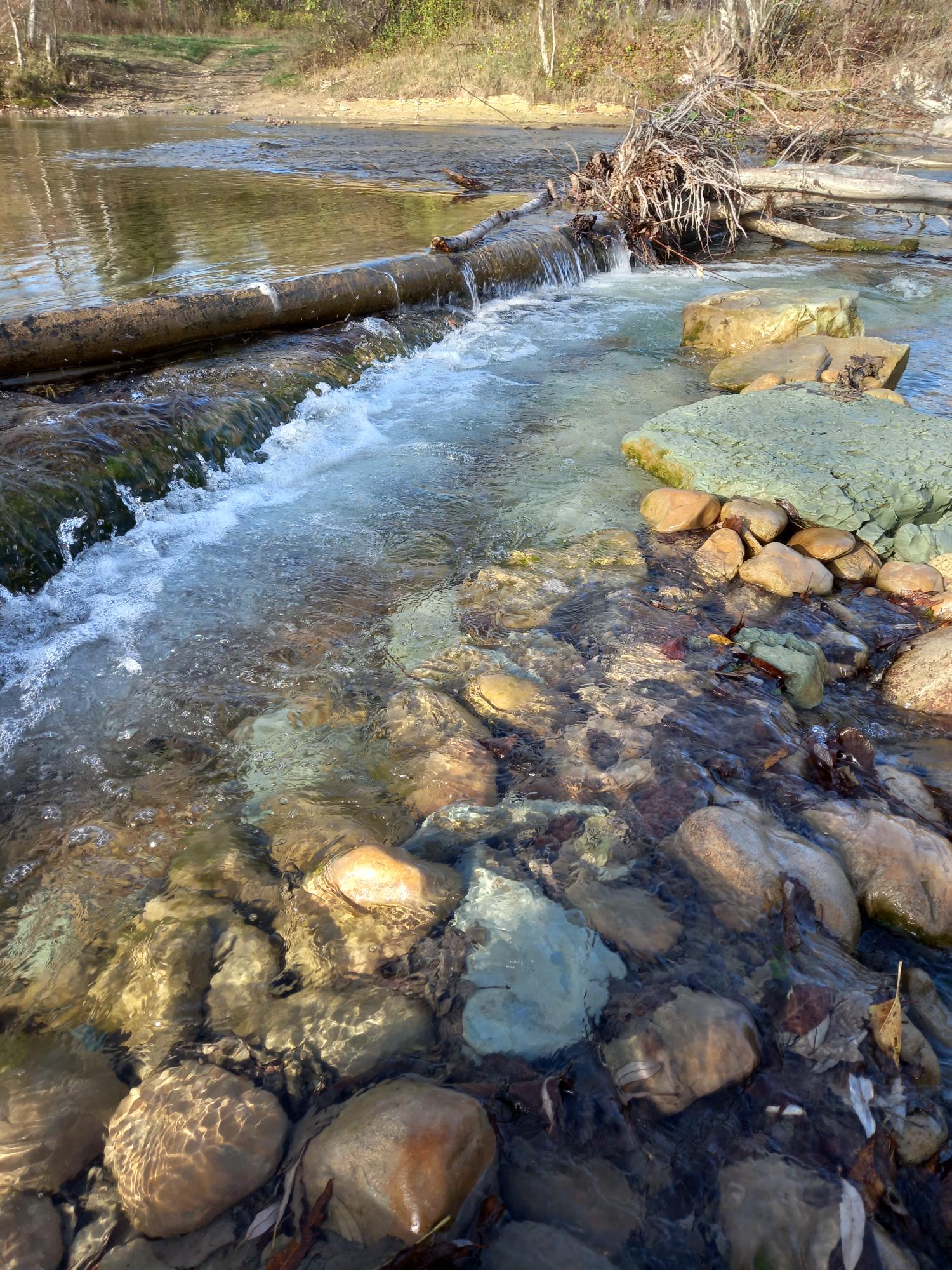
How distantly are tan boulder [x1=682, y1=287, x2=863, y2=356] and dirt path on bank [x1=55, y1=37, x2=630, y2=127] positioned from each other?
1685cm

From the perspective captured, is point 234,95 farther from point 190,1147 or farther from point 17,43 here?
point 190,1147

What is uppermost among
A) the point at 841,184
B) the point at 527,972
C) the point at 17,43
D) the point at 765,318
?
the point at 17,43

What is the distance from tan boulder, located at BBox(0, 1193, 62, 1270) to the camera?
4.85 ft

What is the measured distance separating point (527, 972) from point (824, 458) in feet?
11.7

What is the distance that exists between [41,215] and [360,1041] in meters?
11.0

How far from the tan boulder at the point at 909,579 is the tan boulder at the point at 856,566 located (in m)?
0.04

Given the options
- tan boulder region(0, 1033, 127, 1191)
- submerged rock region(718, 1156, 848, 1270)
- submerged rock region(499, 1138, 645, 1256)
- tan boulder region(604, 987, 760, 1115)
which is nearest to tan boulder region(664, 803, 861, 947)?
tan boulder region(604, 987, 760, 1115)

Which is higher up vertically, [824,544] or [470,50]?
[470,50]

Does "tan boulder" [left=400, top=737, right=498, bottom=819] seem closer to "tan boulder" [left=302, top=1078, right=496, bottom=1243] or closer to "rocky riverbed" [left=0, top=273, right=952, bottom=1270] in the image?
"rocky riverbed" [left=0, top=273, right=952, bottom=1270]

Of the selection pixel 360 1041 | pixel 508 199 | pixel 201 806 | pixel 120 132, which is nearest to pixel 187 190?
pixel 508 199

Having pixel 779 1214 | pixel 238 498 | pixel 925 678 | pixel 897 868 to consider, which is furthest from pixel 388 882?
pixel 238 498

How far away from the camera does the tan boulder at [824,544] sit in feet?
12.7

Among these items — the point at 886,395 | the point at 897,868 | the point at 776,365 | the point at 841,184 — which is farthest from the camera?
the point at 841,184

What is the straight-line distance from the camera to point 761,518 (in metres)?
Result: 4.01
